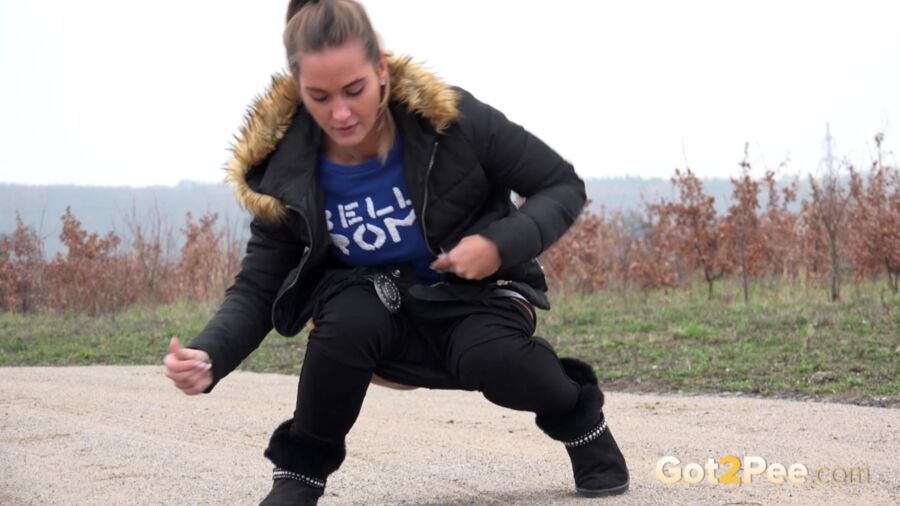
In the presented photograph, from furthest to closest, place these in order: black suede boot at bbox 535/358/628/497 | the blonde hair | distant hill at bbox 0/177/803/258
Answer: distant hill at bbox 0/177/803/258 < black suede boot at bbox 535/358/628/497 < the blonde hair

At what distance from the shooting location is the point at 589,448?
137 inches

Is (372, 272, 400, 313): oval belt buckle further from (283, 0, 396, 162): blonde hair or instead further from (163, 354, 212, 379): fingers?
(163, 354, 212, 379): fingers

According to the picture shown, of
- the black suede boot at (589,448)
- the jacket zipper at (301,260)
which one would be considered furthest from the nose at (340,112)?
the black suede boot at (589,448)

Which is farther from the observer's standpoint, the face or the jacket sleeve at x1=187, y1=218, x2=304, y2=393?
the jacket sleeve at x1=187, y1=218, x2=304, y2=393

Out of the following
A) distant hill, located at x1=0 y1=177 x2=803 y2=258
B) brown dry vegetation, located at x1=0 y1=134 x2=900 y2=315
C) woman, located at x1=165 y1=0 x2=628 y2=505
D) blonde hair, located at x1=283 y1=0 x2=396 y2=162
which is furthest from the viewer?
distant hill, located at x1=0 y1=177 x2=803 y2=258

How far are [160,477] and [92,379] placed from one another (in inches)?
142

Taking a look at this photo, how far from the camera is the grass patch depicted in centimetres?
649

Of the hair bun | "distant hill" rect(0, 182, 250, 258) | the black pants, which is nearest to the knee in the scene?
the black pants

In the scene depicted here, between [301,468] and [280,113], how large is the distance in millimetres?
947

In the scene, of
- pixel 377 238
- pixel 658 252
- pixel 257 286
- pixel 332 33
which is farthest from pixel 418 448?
pixel 658 252

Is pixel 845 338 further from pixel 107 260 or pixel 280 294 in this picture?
pixel 107 260

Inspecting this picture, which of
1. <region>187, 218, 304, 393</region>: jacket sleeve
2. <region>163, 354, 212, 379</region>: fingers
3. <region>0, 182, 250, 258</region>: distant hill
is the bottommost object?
<region>0, 182, 250, 258</region>: distant hill

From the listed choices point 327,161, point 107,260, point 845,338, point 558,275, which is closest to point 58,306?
point 107,260

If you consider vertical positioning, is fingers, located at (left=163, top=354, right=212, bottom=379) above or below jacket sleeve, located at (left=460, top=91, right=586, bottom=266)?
below
